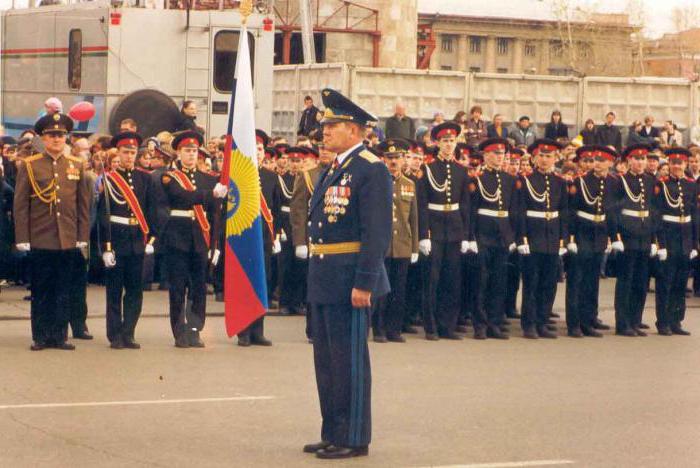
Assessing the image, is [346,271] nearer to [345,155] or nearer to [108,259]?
[345,155]

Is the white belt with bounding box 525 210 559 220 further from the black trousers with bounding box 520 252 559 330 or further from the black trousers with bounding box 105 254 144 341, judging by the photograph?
the black trousers with bounding box 105 254 144 341

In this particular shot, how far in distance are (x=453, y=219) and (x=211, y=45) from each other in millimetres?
8511

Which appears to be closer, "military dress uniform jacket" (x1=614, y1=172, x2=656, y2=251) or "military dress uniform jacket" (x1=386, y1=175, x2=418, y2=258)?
"military dress uniform jacket" (x1=386, y1=175, x2=418, y2=258)

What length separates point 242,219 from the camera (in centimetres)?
1221

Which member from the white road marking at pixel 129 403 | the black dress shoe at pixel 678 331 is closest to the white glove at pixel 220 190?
the white road marking at pixel 129 403

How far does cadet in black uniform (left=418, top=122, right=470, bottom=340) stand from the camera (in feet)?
47.2

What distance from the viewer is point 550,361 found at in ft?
42.8

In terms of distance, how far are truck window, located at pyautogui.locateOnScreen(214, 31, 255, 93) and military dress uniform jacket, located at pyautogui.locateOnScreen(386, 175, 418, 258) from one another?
8.38 meters

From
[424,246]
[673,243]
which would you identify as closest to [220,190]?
[424,246]

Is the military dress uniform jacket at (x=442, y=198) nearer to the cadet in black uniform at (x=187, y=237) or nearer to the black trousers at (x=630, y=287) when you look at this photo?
the black trousers at (x=630, y=287)

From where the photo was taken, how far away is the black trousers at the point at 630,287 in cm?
1541

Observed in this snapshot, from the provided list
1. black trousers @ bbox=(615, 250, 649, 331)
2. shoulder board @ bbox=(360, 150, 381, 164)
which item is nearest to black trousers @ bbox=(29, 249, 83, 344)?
shoulder board @ bbox=(360, 150, 381, 164)

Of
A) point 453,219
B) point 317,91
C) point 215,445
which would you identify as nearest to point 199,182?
point 453,219

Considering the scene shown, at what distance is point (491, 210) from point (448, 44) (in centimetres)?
7077
